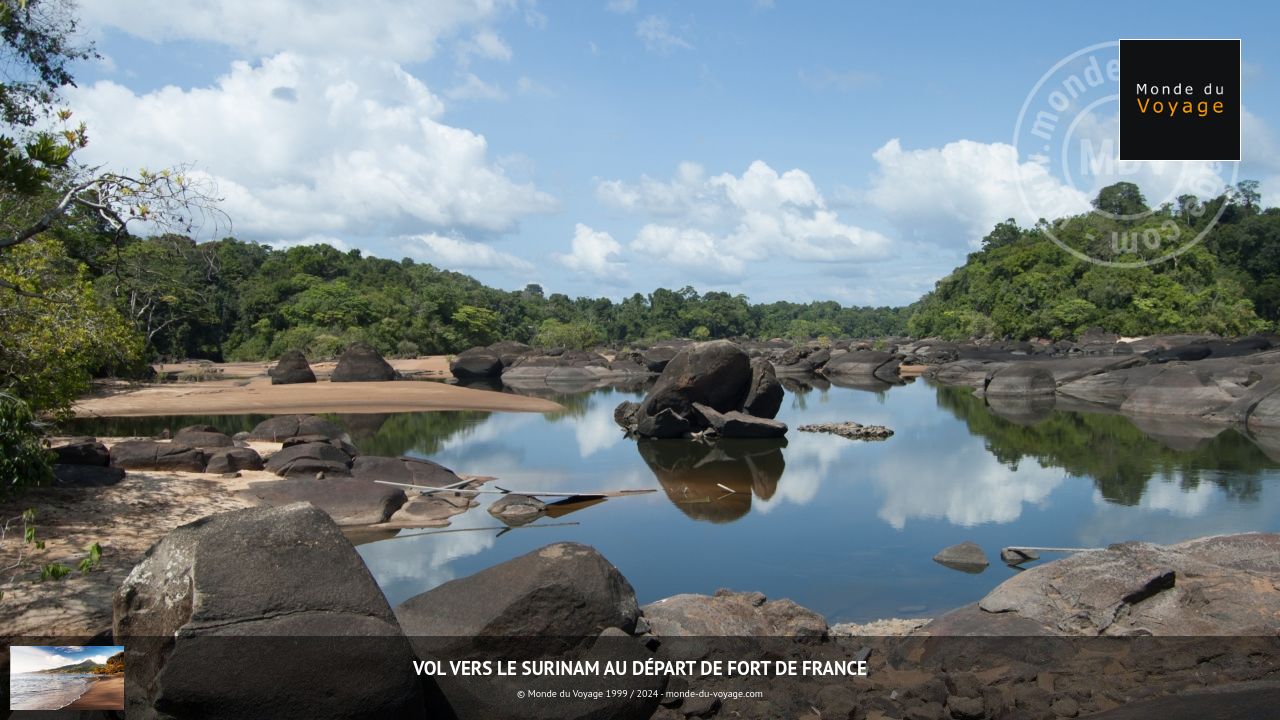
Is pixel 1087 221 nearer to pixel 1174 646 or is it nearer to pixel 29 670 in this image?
pixel 1174 646

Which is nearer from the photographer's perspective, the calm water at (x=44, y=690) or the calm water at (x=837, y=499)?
the calm water at (x=44, y=690)

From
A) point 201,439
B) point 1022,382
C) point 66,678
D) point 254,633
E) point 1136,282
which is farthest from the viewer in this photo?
point 1136,282

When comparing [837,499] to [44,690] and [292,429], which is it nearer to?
[292,429]

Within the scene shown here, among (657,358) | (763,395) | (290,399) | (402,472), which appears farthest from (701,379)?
(657,358)

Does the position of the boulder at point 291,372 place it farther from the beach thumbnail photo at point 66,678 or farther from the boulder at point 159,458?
the beach thumbnail photo at point 66,678

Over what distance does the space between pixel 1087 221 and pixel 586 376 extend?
46440mm

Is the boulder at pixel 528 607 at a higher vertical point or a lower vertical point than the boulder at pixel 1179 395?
lower

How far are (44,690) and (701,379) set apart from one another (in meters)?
20.3

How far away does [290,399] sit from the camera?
34.5 metres

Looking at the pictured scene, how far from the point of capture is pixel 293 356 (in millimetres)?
40844

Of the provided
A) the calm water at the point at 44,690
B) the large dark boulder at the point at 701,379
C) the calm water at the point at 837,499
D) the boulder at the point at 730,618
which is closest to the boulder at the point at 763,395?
the large dark boulder at the point at 701,379

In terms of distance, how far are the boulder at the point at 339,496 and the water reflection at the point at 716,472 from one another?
5.28 metres

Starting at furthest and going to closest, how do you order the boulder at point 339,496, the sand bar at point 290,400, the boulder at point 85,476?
the sand bar at point 290,400 → the boulder at point 339,496 → the boulder at point 85,476

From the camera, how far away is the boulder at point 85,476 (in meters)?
12.6
